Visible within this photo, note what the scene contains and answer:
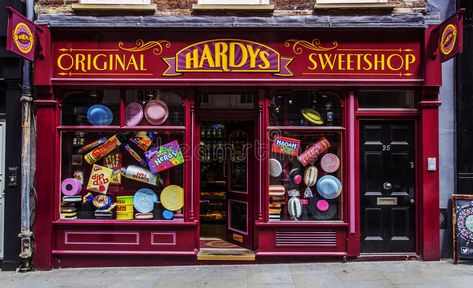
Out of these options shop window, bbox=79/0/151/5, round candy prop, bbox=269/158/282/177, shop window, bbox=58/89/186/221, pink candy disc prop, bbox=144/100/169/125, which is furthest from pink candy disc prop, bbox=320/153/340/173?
shop window, bbox=79/0/151/5

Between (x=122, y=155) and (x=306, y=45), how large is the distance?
3894mm

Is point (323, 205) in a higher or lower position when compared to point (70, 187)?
lower

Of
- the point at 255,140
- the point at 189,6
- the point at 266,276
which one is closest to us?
the point at 266,276

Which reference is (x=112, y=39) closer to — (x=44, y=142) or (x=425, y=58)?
(x=44, y=142)

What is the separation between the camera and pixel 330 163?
26.3ft

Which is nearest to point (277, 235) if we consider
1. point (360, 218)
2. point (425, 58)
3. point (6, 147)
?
point (360, 218)

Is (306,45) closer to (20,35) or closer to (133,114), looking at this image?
(133,114)

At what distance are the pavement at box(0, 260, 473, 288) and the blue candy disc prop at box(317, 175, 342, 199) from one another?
1.22m

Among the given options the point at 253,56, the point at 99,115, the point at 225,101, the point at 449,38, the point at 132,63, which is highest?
the point at 449,38

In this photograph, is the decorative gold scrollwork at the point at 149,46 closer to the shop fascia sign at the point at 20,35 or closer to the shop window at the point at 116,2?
the shop window at the point at 116,2

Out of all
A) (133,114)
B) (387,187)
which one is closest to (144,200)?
(133,114)

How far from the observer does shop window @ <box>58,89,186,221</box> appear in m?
7.96

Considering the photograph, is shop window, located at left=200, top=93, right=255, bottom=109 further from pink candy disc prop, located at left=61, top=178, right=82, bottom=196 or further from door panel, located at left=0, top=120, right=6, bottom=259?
door panel, located at left=0, top=120, right=6, bottom=259

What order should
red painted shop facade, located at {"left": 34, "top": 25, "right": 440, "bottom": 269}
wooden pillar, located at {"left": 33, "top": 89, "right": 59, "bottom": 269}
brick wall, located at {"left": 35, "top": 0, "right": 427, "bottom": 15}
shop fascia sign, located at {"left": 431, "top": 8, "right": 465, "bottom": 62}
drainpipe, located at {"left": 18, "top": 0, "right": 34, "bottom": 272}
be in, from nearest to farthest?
shop fascia sign, located at {"left": 431, "top": 8, "right": 465, "bottom": 62} < drainpipe, located at {"left": 18, "top": 0, "right": 34, "bottom": 272} < wooden pillar, located at {"left": 33, "top": 89, "right": 59, "bottom": 269} < red painted shop facade, located at {"left": 34, "top": 25, "right": 440, "bottom": 269} < brick wall, located at {"left": 35, "top": 0, "right": 427, "bottom": 15}
